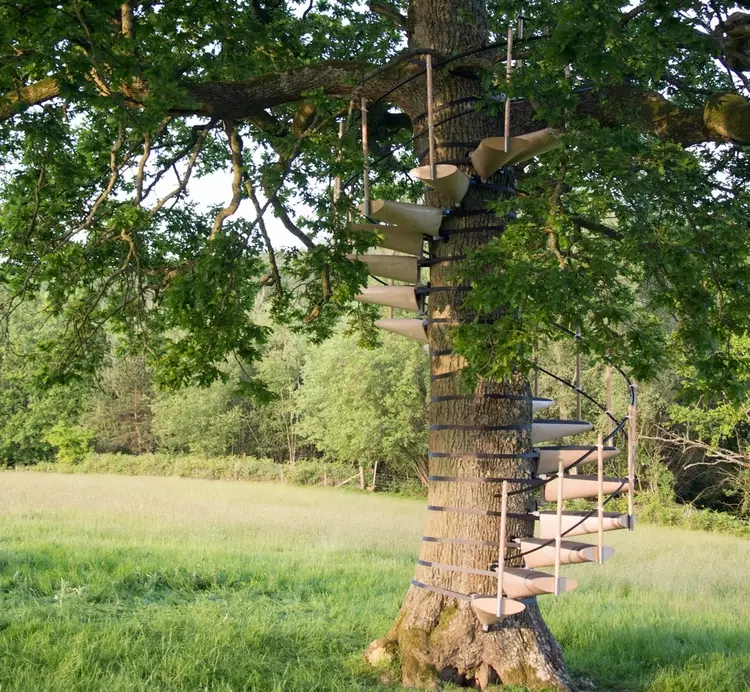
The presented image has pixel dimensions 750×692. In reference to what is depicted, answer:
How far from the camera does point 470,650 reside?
6762 millimetres

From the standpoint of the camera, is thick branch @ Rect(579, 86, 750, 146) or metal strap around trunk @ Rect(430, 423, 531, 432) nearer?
thick branch @ Rect(579, 86, 750, 146)

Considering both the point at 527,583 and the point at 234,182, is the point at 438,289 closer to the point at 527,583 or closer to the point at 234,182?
the point at 527,583

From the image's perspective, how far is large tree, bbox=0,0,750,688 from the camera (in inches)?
213

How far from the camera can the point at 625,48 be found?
5.59m

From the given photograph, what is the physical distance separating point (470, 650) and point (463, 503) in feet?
3.61

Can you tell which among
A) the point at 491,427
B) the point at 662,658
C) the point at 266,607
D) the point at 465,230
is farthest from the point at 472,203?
the point at 266,607

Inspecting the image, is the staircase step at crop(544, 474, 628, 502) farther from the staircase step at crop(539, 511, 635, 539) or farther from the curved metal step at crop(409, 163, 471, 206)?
the curved metal step at crop(409, 163, 471, 206)

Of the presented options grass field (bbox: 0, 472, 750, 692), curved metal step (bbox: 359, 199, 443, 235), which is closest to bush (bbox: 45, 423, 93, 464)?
grass field (bbox: 0, 472, 750, 692)

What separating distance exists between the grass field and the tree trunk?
0.56m

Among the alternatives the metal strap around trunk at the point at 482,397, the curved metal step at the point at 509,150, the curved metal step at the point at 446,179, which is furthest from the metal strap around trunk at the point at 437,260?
the metal strap around trunk at the point at 482,397

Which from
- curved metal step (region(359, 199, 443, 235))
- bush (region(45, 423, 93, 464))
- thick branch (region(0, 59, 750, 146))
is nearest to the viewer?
thick branch (region(0, 59, 750, 146))

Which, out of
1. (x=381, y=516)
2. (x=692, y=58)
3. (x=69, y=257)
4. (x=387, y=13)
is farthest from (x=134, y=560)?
(x=381, y=516)

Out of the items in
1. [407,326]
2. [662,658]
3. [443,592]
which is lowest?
[662,658]

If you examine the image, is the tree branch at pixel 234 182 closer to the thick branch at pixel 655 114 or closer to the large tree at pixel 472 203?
the large tree at pixel 472 203
